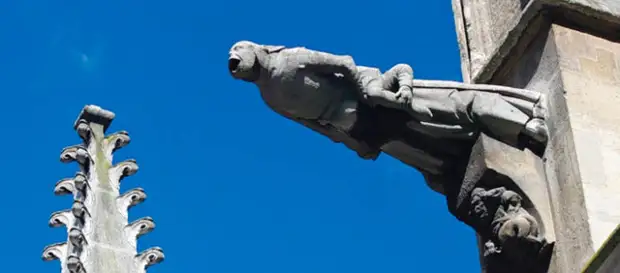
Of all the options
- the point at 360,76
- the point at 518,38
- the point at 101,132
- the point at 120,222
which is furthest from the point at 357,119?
the point at 101,132

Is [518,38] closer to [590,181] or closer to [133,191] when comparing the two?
[590,181]

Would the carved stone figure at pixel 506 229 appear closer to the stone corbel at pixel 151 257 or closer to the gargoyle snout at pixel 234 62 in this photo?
the gargoyle snout at pixel 234 62

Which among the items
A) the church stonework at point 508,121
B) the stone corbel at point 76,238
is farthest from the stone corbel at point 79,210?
the church stonework at point 508,121

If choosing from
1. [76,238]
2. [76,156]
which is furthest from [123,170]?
[76,238]

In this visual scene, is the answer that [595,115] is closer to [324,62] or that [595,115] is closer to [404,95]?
[404,95]

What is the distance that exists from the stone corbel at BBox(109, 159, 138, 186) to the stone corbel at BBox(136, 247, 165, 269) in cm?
124

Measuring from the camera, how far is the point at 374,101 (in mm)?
7246

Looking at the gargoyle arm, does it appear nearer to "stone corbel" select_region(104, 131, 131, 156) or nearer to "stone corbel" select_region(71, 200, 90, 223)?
"stone corbel" select_region(71, 200, 90, 223)

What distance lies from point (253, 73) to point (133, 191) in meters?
5.45

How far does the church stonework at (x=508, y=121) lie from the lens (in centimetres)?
698

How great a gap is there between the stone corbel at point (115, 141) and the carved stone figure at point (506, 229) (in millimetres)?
6279

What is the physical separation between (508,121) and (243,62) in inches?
45.7

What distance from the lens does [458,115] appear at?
24.3 feet

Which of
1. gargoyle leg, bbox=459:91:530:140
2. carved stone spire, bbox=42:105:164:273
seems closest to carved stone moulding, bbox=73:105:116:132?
carved stone spire, bbox=42:105:164:273
